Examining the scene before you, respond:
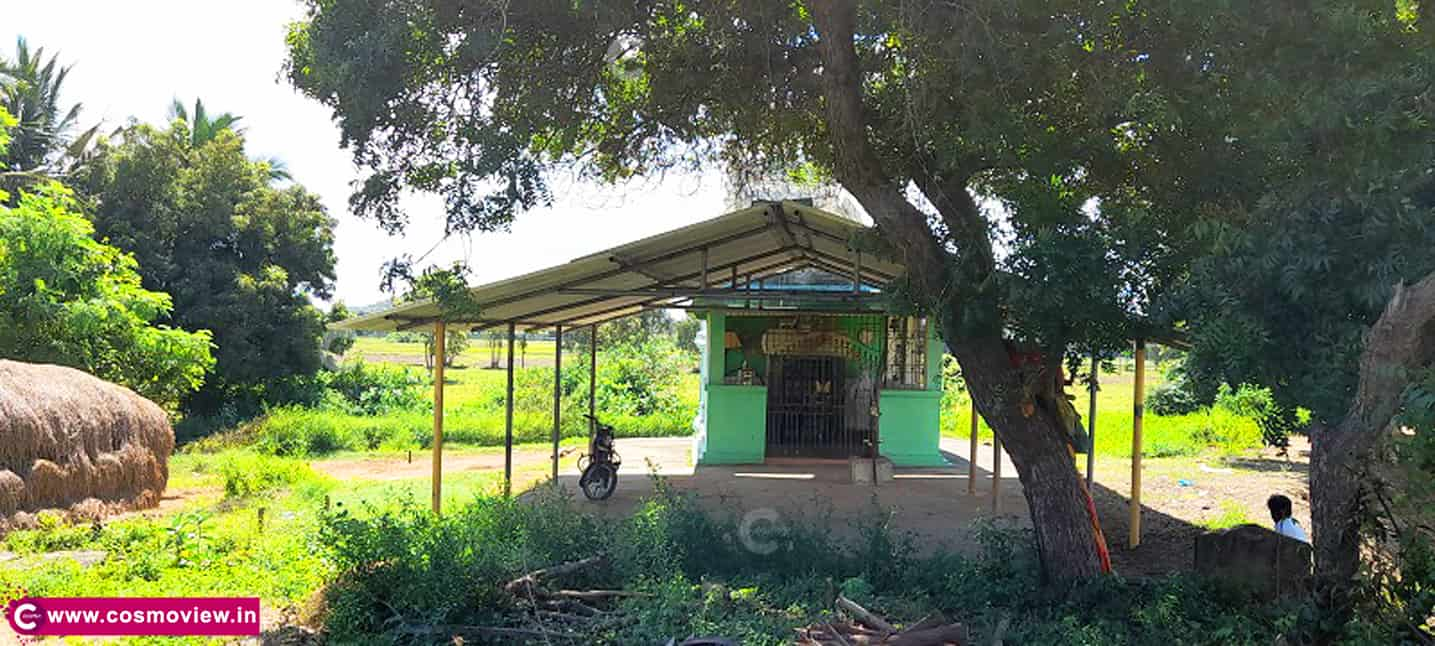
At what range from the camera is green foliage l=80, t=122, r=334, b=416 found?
67.3 ft

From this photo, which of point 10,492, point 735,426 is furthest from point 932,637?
point 735,426

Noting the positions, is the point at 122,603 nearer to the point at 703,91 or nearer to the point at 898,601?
the point at 898,601

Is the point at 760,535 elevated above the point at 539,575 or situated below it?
above

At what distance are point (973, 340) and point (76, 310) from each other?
12.4m

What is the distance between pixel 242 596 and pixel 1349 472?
719cm

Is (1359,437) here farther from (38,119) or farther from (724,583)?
(38,119)

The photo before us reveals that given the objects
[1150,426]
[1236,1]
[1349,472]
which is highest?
[1236,1]

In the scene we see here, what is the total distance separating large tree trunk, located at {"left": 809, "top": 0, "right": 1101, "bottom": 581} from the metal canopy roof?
1.09m

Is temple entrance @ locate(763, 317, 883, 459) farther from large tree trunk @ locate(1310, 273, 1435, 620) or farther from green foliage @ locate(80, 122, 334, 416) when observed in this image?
green foliage @ locate(80, 122, 334, 416)

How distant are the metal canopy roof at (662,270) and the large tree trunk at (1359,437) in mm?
3900

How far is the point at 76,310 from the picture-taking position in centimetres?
1270

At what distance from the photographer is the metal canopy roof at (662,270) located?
8789mm

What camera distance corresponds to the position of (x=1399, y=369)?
3734 millimetres

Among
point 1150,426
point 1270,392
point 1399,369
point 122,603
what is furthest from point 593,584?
point 1150,426
